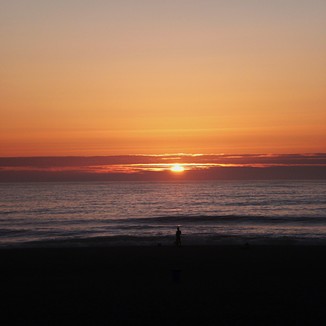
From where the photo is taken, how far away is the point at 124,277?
66.3 feet

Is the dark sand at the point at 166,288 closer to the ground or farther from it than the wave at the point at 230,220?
farther from it

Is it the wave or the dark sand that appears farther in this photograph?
the wave

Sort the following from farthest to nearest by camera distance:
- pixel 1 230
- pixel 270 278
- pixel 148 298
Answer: pixel 1 230, pixel 270 278, pixel 148 298

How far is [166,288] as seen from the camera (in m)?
17.6

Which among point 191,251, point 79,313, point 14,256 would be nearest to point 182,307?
point 79,313

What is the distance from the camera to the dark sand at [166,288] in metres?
13.8

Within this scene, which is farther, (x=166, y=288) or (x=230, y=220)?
(x=230, y=220)

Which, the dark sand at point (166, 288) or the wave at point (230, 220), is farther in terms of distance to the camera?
the wave at point (230, 220)

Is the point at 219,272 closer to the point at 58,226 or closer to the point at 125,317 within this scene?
the point at 125,317

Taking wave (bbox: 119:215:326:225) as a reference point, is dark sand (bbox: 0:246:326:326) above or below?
above

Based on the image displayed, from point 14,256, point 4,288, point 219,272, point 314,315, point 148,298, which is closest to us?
point 314,315

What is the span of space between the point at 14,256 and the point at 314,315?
61.8 feet

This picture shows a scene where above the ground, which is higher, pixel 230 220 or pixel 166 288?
pixel 166 288

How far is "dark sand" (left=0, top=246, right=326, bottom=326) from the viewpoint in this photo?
1380 cm
